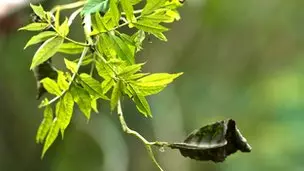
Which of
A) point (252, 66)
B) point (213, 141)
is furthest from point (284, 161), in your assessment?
point (213, 141)

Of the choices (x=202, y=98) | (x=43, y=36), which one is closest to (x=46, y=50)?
(x=43, y=36)

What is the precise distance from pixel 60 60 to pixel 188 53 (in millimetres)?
350

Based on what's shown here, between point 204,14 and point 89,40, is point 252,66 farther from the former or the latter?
point 89,40

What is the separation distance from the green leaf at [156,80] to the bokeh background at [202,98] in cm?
96

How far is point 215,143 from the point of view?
1.12ft

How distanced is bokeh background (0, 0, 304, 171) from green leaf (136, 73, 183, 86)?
3.16 feet

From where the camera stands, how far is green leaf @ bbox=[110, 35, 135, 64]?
35cm

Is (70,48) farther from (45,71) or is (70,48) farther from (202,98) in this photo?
(202,98)

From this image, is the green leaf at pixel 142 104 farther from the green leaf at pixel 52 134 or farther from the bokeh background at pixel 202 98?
the bokeh background at pixel 202 98

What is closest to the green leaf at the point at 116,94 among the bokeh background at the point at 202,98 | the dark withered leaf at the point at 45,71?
the dark withered leaf at the point at 45,71

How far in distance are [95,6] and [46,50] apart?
0.13 feet

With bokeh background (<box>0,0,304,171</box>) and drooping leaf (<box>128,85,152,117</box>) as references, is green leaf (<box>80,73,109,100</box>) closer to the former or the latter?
drooping leaf (<box>128,85,152,117</box>)

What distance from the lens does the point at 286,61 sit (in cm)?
152

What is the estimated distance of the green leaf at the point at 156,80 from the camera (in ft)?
1.17
